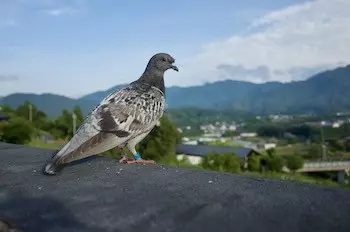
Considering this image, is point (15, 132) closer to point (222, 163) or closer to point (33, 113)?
point (222, 163)

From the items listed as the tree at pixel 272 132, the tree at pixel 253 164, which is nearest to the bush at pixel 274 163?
the tree at pixel 253 164

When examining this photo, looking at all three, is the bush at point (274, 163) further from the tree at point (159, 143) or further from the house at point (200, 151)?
the tree at point (159, 143)

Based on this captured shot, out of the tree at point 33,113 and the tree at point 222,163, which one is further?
the tree at point 33,113

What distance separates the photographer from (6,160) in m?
5.25

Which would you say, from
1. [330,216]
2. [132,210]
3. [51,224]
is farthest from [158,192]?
[330,216]

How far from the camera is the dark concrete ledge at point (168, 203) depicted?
2.45 m

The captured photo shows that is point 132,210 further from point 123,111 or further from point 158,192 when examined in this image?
point 123,111

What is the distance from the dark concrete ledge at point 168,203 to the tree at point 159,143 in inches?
1357

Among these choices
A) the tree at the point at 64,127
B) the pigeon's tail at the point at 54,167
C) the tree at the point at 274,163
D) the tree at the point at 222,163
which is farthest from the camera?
the tree at the point at 274,163

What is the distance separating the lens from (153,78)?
5.98 m

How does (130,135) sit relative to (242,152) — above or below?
above

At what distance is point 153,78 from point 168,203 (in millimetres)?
3327

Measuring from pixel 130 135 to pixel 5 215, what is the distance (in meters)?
2.56

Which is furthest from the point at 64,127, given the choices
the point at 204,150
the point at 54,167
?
the point at 54,167
